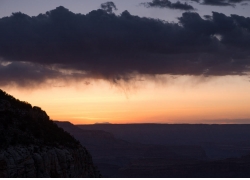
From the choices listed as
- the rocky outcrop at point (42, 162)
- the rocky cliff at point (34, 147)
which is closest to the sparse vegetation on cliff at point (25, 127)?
the rocky cliff at point (34, 147)

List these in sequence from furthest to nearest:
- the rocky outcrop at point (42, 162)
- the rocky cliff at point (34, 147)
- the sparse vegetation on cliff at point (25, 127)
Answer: the sparse vegetation on cliff at point (25, 127), the rocky cliff at point (34, 147), the rocky outcrop at point (42, 162)

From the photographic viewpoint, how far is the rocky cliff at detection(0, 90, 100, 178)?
112 feet

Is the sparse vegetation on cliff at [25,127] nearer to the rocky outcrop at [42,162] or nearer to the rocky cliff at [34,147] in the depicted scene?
the rocky cliff at [34,147]

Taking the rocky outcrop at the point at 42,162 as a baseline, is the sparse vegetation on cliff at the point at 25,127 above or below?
above

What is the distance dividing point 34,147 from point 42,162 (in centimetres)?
183

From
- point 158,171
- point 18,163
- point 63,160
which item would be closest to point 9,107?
point 63,160

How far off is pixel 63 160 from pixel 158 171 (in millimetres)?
102147

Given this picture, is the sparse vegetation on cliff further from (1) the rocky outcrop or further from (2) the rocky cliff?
(1) the rocky outcrop

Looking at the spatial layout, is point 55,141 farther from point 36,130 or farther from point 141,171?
point 141,171

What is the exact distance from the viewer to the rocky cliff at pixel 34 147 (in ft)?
112

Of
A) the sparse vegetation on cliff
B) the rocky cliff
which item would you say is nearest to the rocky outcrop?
the rocky cliff

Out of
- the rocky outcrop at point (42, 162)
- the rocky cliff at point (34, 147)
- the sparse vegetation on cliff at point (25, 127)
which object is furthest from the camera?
the sparse vegetation on cliff at point (25, 127)

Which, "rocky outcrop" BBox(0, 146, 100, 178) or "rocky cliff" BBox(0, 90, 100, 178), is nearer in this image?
"rocky outcrop" BBox(0, 146, 100, 178)

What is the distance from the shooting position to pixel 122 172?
145750mm
